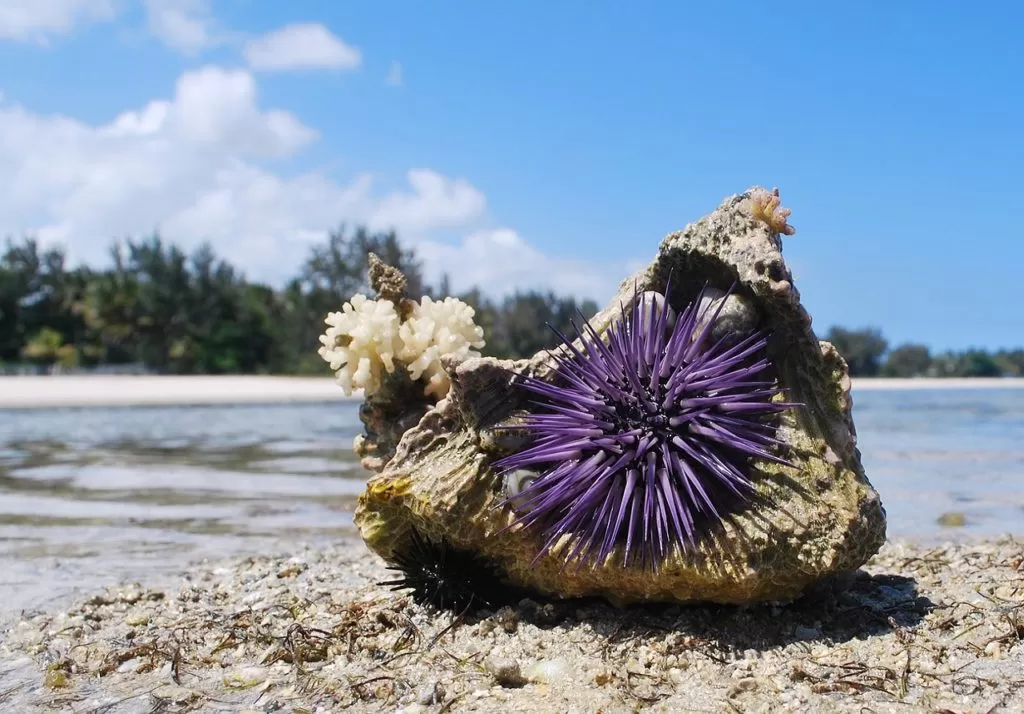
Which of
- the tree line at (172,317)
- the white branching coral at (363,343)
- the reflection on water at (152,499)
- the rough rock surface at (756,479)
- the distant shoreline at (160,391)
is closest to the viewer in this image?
the rough rock surface at (756,479)

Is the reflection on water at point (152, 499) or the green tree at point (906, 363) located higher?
the green tree at point (906, 363)

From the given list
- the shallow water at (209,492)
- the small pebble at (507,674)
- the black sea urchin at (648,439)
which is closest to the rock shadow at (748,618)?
the black sea urchin at (648,439)

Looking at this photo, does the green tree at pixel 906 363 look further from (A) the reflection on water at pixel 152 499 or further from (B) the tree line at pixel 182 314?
(A) the reflection on water at pixel 152 499

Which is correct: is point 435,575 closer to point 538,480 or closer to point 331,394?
point 538,480

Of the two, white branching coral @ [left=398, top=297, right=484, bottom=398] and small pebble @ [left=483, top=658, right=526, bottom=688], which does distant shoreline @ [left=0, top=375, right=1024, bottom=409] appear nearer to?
white branching coral @ [left=398, top=297, right=484, bottom=398]

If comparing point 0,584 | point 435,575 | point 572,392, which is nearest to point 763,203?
point 572,392

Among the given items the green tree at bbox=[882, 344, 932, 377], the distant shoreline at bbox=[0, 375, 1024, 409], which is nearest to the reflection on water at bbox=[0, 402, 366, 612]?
the distant shoreline at bbox=[0, 375, 1024, 409]

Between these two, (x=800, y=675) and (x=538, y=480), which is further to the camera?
(x=538, y=480)
